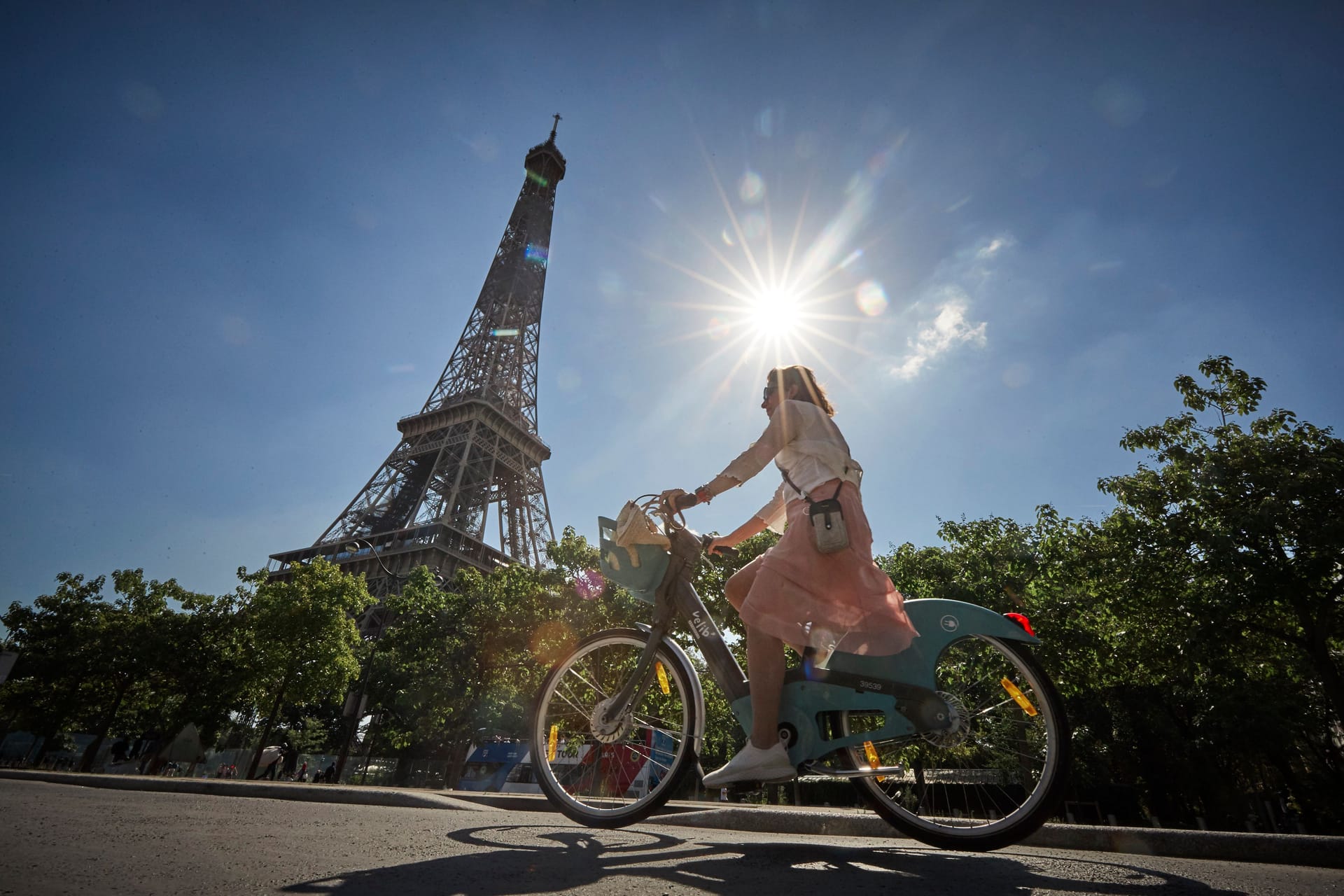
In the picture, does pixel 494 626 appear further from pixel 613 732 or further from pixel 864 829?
pixel 613 732

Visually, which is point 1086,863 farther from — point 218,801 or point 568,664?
point 218,801

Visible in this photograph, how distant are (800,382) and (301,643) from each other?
1017 inches

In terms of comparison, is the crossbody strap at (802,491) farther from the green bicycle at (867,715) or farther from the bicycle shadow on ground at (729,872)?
the bicycle shadow on ground at (729,872)

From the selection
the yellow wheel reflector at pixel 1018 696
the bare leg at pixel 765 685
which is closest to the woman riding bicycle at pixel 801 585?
the bare leg at pixel 765 685

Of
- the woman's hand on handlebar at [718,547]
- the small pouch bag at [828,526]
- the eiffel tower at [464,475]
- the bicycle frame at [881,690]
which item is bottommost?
the bicycle frame at [881,690]

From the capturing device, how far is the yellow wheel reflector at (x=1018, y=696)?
2.55 metres

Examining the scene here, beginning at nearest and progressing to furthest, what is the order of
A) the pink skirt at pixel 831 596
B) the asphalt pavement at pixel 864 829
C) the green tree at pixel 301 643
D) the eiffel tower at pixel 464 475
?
the pink skirt at pixel 831 596
the asphalt pavement at pixel 864 829
the green tree at pixel 301 643
the eiffel tower at pixel 464 475

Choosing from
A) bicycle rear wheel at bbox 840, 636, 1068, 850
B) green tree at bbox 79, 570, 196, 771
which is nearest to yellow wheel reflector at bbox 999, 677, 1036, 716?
bicycle rear wheel at bbox 840, 636, 1068, 850

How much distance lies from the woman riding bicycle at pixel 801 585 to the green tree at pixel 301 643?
24957 mm

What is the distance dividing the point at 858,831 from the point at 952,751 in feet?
4.58

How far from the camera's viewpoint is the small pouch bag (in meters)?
2.65

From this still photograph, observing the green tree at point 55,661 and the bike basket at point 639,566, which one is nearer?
the bike basket at point 639,566

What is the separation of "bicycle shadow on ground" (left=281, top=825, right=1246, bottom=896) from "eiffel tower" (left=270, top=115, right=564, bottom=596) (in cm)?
3513

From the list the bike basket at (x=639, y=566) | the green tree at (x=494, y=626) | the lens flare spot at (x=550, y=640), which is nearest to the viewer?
the bike basket at (x=639, y=566)
